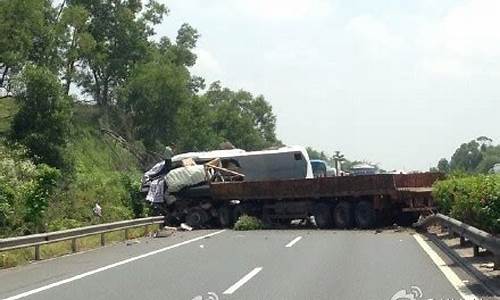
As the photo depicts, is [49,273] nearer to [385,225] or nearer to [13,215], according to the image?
[13,215]

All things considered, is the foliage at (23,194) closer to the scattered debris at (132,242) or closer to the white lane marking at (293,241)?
the scattered debris at (132,242)

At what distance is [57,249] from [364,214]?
40.0 ft

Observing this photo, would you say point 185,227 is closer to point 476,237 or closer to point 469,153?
point 476,237

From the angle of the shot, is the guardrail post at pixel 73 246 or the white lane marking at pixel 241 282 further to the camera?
the guardrail post at pixel 73 246

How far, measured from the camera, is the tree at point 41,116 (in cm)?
3972

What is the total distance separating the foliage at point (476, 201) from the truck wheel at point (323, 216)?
8.11 meters

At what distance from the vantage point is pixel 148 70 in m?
65.6

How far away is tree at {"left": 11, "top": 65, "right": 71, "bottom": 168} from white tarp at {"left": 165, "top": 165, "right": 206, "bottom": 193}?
8.80 metres

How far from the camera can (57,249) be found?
70.2 ft

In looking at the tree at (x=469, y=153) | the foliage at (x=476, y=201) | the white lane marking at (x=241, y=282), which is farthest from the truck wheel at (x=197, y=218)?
the tree at (x=469, y=153)

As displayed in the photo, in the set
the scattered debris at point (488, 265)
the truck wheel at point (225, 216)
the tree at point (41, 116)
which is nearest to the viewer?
the scattered debris at point (488, 265)

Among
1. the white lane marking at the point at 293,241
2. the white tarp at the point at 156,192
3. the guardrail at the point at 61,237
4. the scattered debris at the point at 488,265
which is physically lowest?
the scattered debris at the point at 488,265

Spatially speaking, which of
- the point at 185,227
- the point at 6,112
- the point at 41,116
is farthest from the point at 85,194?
the point at 6,112

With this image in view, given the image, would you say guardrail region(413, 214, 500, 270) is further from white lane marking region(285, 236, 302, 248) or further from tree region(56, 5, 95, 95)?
tree region(56, 5, 95, 95)
